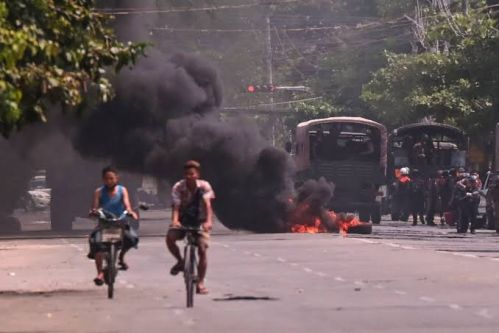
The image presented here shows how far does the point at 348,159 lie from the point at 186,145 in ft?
31.1

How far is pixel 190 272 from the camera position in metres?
16.3

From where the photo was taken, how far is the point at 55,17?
41.9ft

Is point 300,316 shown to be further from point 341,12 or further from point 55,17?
point 341,12

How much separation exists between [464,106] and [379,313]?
3158 cm

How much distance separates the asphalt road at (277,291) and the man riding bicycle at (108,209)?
0.43 metres

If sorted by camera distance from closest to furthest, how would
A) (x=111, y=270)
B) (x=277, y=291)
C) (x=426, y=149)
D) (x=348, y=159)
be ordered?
(x=111, y=270)
(x=277, y=291)
(x=348, y=159)
(x=426, y=149)

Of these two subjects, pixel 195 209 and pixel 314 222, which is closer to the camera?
pixel 195 209

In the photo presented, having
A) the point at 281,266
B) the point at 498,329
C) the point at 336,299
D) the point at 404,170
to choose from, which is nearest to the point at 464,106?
the point at 404,170

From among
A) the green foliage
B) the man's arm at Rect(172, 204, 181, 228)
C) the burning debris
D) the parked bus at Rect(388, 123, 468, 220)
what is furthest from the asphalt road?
the parked bus at Rect(388, 123, 468, 220)

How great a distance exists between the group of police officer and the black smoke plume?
460 cm

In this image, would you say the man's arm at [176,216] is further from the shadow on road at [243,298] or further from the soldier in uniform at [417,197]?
the soldier in uniform at [417,197]

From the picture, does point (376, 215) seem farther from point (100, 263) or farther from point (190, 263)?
point (190, 263)

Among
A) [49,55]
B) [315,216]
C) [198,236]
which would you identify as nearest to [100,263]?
[198,236]

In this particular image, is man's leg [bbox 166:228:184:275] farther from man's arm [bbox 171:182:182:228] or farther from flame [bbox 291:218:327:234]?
flame [bbox 291:218:327:234]
